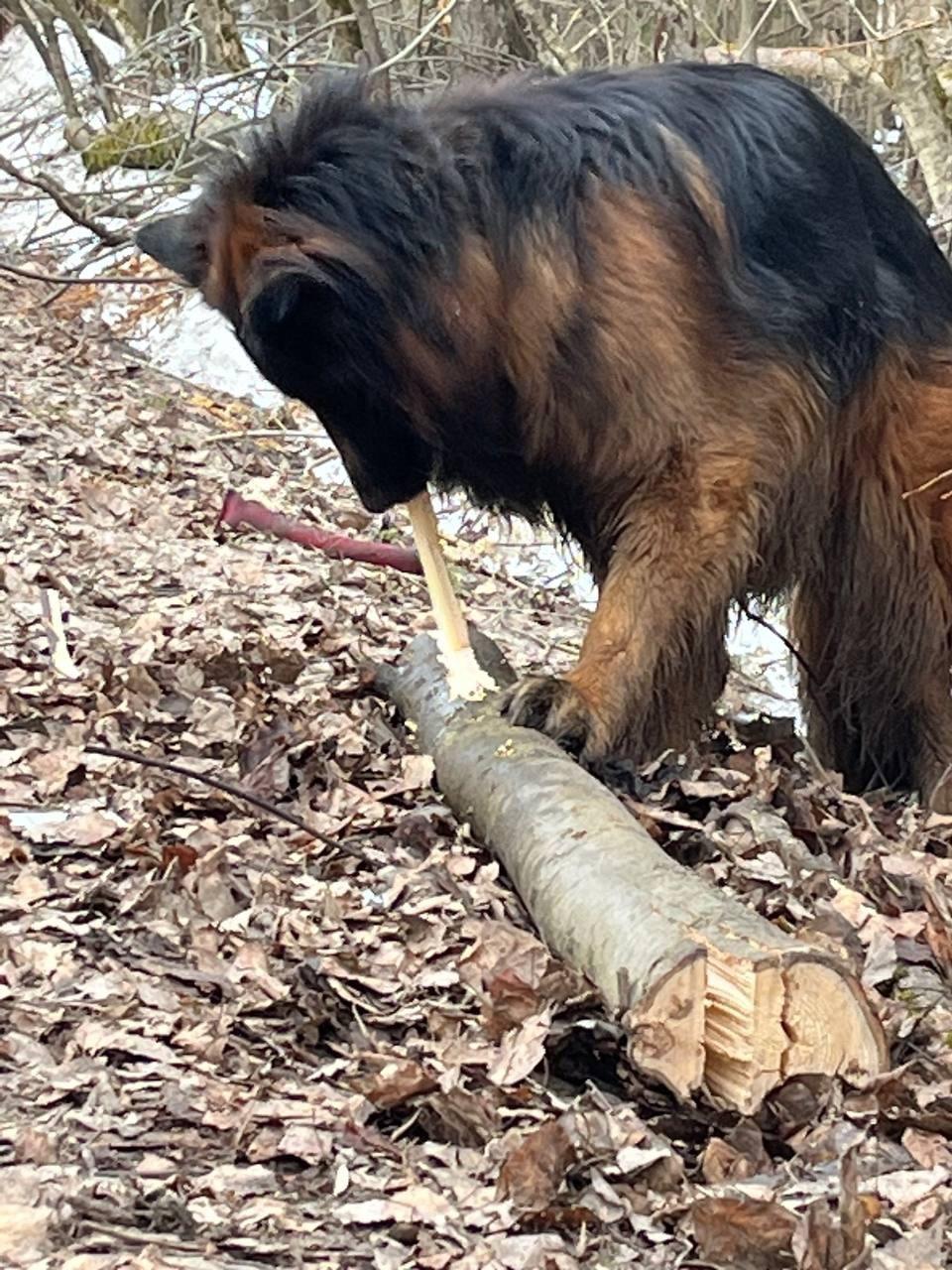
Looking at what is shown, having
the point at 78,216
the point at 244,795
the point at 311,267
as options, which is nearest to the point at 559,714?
the point at 244,795

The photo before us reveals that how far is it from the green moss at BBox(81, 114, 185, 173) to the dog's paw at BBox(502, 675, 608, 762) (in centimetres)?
874

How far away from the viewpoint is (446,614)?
4648mm

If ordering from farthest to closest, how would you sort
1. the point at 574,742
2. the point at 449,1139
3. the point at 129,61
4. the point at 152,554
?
1. the point at 129,61
2. the point at 152,554
3. the point at 574,742
4. the point at 449,1139

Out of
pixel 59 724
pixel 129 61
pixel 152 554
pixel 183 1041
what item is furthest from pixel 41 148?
pixel 183 1041

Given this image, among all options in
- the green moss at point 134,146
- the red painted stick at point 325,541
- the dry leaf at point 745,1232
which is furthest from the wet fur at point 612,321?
the green moss at point 134,146

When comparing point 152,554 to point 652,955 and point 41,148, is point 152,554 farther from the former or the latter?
point 41,148

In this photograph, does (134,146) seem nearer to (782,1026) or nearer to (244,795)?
(244,795)

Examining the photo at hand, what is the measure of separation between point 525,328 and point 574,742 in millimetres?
1085

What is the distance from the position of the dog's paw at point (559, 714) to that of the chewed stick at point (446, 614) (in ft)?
0.62

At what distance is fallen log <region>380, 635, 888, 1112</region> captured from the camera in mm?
2898

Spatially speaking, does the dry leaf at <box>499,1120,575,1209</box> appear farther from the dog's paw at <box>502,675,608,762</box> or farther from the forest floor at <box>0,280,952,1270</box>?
the dog's paw at <box>502,675,608,762</box>

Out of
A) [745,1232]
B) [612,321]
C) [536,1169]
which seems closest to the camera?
[745,1232]

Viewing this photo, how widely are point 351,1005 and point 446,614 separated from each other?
160cm

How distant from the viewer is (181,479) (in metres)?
8.81
